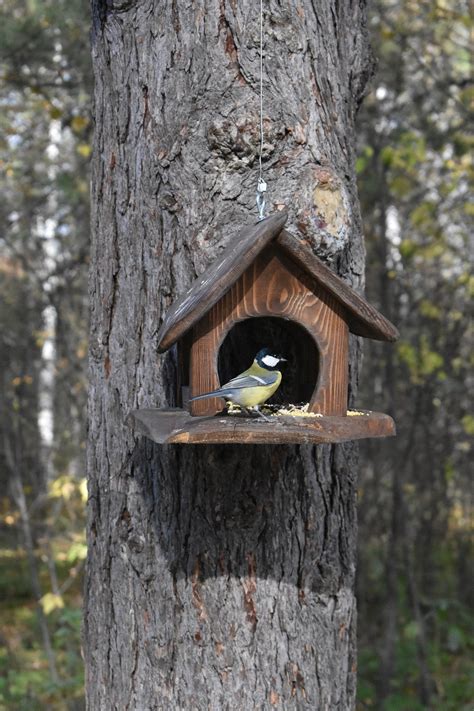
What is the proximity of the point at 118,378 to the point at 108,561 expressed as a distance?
1.79 ft

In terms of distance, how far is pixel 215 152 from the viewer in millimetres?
2041

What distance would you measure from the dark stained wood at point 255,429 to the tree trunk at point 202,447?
34 cm

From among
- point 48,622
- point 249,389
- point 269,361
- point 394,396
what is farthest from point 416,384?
point 249,389

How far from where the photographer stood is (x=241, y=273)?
69.2 inches

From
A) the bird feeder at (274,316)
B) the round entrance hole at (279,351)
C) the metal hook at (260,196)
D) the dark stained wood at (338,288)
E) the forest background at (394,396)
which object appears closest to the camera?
the bird feeder at (274,316)

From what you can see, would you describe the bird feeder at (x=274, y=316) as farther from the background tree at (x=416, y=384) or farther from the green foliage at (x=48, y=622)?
the background tree at (x=416, y=384)

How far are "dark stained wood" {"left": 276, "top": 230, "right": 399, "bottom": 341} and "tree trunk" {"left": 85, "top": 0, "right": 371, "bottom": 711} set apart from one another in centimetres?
20

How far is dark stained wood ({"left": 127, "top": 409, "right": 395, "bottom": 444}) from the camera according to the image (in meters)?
1.58

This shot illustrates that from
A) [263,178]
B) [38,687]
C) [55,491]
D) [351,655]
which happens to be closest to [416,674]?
[38,687]

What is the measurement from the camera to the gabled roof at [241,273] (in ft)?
5.65

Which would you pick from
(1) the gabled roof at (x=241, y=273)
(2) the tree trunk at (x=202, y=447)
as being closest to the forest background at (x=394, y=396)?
(2) the tree trunk at (x=202, y=447)

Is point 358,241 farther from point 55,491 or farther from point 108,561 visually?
point 55,491

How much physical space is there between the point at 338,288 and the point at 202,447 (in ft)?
1.95

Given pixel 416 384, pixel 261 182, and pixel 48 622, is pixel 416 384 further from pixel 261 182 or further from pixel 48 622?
pixel 261 182
